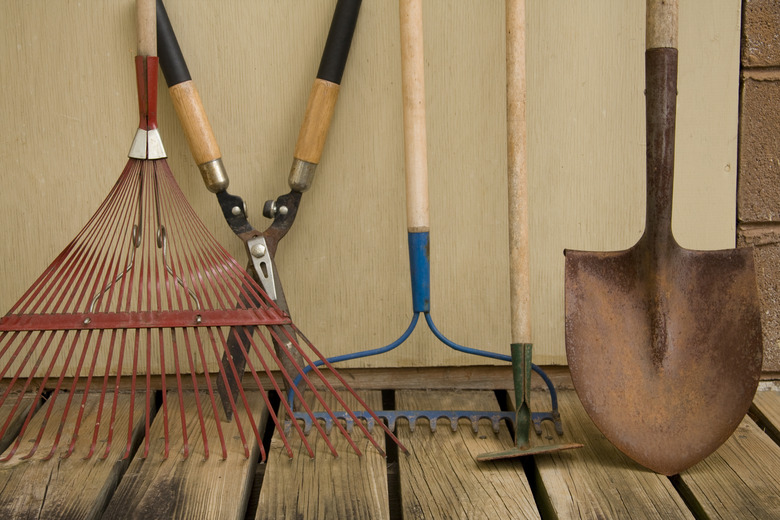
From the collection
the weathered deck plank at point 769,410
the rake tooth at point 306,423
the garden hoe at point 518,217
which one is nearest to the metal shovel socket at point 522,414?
the garden hoe at point 518,217

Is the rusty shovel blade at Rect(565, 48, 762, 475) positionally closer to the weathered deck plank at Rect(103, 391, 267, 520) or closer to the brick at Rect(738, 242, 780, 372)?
the brick at Rect(738, 242, 780, 372)

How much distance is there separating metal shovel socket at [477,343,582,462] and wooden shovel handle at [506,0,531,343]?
2cm

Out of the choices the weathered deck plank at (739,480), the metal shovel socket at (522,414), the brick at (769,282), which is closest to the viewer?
the weathered deck plank at (739,480)

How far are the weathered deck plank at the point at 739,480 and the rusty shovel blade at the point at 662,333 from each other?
0.04 metres

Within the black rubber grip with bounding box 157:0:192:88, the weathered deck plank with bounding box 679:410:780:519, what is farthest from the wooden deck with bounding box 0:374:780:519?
the black rubber grip with bounding box 157:0:192:88

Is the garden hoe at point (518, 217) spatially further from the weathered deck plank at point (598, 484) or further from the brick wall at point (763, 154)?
the brick wall at point (763, 154)

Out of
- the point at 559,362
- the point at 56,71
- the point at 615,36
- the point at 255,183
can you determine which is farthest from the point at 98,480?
the point at 615,36

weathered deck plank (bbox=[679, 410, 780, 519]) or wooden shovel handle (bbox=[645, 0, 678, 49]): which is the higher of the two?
wooden shovel handle (bbox=[645, 0, 678, 49])

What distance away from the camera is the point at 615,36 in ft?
4.15

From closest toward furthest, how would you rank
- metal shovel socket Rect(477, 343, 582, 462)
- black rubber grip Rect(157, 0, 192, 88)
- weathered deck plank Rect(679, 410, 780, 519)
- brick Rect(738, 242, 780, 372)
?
weathered deck plank Rect(679, 410, 780, 519), metal shovel socket Rect(477, 343, 582, 462), black rubber grip Rect(157, 0, 192, 88), brick Rect(738, 242, 780, 372)

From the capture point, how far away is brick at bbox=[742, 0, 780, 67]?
125 cm

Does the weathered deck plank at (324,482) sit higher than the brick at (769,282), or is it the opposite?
the brick at (769,282)

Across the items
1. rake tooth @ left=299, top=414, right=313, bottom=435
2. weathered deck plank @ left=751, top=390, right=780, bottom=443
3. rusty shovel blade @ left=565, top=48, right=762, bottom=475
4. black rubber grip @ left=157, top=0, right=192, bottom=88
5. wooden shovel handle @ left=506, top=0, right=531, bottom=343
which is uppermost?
black rubber grip @ left=157, top=0, right=192, bottom=88

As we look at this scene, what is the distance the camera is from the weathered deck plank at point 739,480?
96 cm
